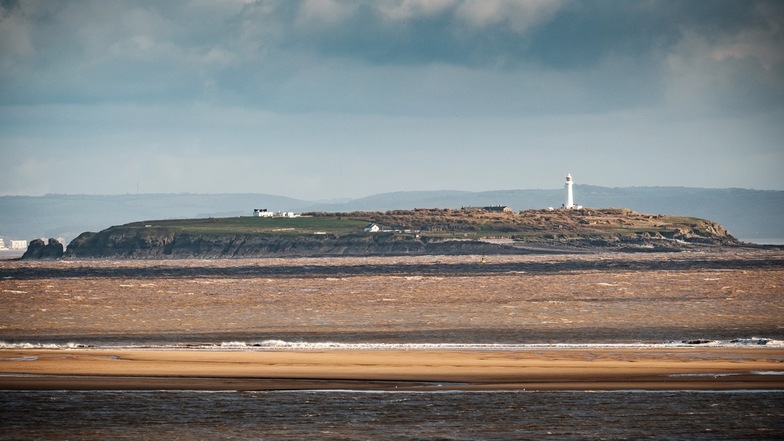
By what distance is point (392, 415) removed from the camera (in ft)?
64.5

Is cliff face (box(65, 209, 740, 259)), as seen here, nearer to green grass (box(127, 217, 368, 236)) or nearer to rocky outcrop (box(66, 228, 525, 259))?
rocky outcrop (box(66, 228, 525, 259))

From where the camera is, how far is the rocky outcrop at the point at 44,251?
147000 millimetres

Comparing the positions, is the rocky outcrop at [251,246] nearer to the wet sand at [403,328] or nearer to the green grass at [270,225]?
the green grass at [270,225]

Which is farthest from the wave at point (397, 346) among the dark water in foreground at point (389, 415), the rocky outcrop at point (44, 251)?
the rocky outcrop at point (44, 251)

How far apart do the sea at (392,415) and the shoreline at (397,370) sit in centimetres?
90

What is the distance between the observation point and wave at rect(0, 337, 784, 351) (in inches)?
1219

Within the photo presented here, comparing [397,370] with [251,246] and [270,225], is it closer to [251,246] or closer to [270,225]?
[251,246]

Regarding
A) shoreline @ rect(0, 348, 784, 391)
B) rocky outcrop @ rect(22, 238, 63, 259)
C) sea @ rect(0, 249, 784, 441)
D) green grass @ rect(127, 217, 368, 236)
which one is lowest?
sea @ rect(0, 249, 784, 441)

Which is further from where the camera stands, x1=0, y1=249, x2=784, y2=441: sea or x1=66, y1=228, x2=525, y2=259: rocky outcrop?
x1=66, y1=228, x2=525, y2=259: rocky outcrop

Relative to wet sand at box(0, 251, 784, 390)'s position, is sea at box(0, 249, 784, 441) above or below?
below

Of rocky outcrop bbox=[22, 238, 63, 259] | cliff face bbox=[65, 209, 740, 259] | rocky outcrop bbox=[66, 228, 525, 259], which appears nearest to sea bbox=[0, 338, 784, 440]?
cliff face bbox=[65, 209, 740, 259]

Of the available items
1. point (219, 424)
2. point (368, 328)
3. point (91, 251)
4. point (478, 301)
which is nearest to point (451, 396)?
point (219, 424)

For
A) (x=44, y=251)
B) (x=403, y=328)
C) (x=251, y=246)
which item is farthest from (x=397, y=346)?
(x=44, y=251)

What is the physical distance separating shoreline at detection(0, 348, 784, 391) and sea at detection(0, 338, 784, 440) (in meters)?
0.90
